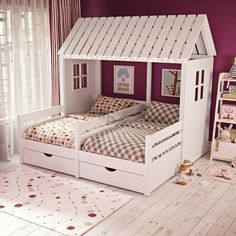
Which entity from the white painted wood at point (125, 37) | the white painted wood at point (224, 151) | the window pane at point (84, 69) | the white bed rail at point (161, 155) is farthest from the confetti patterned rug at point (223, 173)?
the window pane at point (84, 69)

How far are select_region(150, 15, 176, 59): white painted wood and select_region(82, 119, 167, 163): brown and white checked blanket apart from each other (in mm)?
841

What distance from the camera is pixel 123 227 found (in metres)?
2.92

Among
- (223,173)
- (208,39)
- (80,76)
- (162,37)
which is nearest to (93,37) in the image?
(80,76)

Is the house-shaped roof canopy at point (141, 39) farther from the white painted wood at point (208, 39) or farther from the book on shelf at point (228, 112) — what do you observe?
the book on shelf at point (228, 112)

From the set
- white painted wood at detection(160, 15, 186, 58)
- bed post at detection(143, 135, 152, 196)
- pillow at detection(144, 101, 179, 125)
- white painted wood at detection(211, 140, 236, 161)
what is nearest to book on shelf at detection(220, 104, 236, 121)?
white painted wood at detection(211, 140, 236, 161)

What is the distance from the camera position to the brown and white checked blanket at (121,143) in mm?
3545

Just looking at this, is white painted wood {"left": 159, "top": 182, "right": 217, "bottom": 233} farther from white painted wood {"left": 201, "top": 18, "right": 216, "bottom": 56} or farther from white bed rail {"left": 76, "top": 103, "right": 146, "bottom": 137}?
white painted wood {"left": 201, "top": 18, "right": 216, "bottom": 56}

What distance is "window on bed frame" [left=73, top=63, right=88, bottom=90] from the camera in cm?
496

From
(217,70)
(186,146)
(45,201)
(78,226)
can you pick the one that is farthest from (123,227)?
(217,70)

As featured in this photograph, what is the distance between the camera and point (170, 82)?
483 cm

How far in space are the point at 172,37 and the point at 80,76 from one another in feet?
4.99

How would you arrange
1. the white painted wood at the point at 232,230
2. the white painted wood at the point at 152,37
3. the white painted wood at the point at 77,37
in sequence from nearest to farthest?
the white painted wood at the point at 232,230, the white painted wood at the point at 152,37, the white painted wood at the point at 77,37

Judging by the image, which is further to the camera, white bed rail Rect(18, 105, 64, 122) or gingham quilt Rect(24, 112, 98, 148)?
white bed rail Rect(18, 105, 64, 122)

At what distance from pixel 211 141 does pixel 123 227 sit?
231cm
